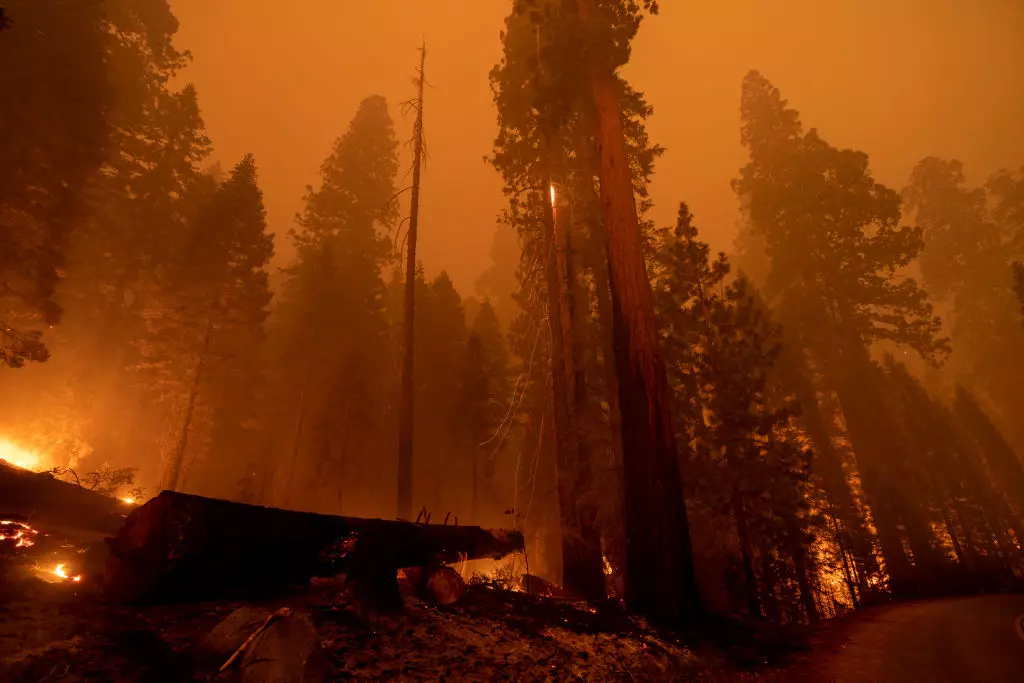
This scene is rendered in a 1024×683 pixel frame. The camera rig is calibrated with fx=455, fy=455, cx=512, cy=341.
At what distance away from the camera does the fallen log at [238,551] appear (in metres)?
3.21

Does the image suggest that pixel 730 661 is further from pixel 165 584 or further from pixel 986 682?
pixel 165 584

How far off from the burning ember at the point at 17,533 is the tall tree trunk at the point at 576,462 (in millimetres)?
9085

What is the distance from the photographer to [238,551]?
11.6ft

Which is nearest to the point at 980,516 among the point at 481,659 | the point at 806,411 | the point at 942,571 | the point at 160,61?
the point at 942,571

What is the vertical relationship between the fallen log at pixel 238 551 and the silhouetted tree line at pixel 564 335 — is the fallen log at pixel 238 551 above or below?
below

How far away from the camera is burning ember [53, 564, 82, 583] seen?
4.04 metres

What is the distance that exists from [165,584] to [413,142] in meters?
20.4

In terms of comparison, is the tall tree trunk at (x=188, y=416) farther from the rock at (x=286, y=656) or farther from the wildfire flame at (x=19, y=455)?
the rock at (x=286, y=656)

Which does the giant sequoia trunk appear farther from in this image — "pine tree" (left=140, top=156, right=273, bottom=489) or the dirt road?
"pine tree" (left=140, top=156, right=273, bottom=489)

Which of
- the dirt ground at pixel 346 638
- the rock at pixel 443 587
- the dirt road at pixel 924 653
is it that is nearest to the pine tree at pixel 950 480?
the dirt road at pixel 924 653

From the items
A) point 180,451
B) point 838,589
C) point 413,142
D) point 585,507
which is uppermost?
point 413,142

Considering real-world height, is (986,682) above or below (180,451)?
below

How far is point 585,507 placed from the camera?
1127 cm

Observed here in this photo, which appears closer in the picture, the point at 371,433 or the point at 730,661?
the point at 730,661
